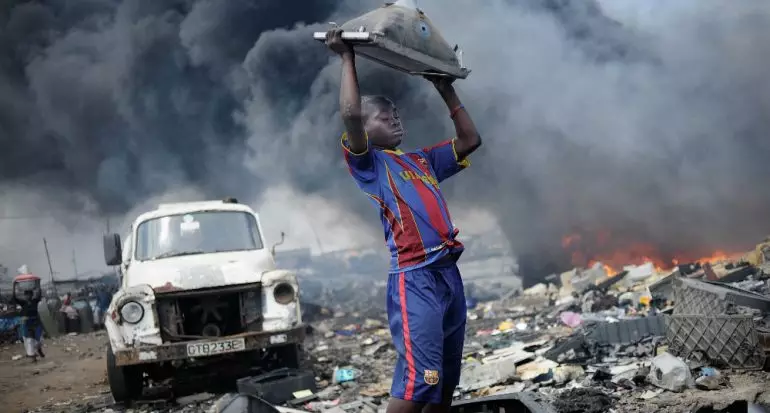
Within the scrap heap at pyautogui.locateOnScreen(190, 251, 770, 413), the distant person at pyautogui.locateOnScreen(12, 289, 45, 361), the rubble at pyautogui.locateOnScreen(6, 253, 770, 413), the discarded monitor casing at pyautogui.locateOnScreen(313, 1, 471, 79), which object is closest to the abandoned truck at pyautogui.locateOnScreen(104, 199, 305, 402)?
the rubble at pyautogui.locateOnScreen(6, 253, 770, 413)

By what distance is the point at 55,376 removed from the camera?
9125 millimetres

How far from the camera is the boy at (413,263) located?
225 centimetres

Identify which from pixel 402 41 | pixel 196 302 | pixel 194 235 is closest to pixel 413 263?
pixel 402 41

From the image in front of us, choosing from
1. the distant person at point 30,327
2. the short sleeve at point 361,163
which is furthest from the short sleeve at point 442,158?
the distant person at point 30,327

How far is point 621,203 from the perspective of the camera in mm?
16844

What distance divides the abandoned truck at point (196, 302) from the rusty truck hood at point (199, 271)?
0.03 ft

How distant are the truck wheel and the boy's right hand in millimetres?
4993

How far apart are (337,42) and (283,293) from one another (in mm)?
4305

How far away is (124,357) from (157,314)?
0.50 meters

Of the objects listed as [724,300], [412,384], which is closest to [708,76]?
[724,300]

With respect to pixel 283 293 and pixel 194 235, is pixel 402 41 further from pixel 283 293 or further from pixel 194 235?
pixel 194 235

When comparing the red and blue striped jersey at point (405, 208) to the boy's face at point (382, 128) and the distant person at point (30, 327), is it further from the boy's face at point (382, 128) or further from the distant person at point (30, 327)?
the distant person at point (30, 327)

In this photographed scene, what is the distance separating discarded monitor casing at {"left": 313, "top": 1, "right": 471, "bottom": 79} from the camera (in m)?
2.39

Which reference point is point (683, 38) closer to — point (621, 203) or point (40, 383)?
point (621, 203)
